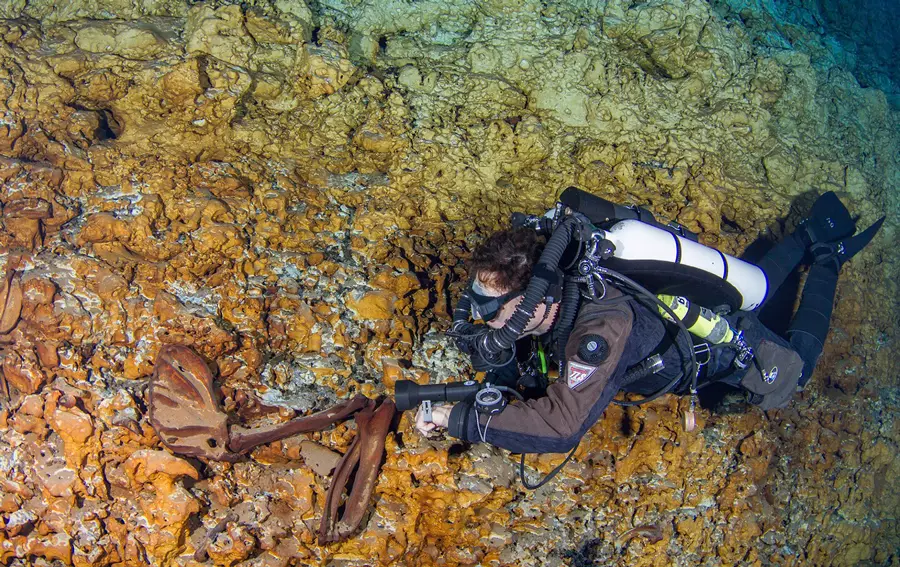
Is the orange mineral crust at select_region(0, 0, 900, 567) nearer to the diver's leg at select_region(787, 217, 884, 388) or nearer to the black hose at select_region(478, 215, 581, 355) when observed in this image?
the diver's leg at select_region(787, 217, 884, 388)

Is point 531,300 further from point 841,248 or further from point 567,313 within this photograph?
point 841,248

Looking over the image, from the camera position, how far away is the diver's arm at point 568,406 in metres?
2.52

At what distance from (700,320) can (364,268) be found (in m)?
2.07

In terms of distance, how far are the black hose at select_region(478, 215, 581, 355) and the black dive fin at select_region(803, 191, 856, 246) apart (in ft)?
8.54

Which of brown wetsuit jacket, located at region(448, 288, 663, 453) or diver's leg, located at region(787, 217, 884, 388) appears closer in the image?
brown wetsuit jacket, located at region(448, 288, 663, 453)

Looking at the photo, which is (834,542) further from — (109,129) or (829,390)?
(109,129)

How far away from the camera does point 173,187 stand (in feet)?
11.0

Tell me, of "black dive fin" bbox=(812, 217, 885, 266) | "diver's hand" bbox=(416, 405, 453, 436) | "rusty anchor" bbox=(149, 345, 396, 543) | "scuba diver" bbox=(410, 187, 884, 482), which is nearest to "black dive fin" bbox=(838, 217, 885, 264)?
"black dive fin" bbox=(812, 217, 885, 266)

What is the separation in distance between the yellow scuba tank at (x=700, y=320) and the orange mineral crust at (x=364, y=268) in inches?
25.7

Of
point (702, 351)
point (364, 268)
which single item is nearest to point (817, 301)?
point (702, 351)

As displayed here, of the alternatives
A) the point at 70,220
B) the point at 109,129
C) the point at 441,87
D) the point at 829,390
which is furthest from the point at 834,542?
the point at 109,129

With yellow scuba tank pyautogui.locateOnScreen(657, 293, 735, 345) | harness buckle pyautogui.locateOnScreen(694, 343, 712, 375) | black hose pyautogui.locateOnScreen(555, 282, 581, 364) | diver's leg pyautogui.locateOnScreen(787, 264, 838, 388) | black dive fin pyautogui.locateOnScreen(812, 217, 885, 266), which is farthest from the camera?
black dive fin pyautogui.locateOnScreen(812, 217, 885, 266)

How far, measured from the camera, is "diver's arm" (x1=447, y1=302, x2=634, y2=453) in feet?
8.26

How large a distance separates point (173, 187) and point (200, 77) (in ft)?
3.04
